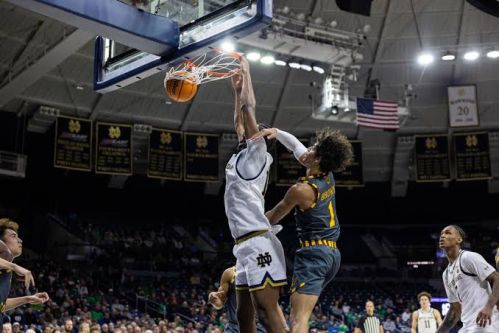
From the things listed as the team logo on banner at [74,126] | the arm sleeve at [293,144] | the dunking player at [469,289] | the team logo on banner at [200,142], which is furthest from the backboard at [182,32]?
the team logo on banner at [200,142]

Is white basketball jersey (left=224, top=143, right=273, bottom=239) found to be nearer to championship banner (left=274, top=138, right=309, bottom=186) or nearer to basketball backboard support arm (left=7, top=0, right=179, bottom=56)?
basketball backboard support arm (left=7, top=0, right=179, bottom=56)

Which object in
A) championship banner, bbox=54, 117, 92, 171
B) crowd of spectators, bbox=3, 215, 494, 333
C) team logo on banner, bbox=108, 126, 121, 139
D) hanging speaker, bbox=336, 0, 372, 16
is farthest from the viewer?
team logo on banner, bbox=108, 126, 121, 139

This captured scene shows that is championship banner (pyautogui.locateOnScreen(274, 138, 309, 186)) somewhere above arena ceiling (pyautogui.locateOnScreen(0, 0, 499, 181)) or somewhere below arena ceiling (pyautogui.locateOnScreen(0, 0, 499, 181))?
below

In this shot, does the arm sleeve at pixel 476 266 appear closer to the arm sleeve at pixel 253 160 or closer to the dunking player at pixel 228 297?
A: the dunking player at pixel 228 297

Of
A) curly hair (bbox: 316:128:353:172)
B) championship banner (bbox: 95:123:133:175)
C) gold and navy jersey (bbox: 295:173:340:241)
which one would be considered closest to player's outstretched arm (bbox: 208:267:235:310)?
gold and navy jersey (bbox: 295:173:340:241)

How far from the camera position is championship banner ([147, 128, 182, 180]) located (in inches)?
918

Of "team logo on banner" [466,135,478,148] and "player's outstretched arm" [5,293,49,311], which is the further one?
"team logo on banner" [466,135,478,148]

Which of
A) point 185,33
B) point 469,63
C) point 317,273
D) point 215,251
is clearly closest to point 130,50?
point 185,33

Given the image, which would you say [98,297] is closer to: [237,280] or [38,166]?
[38,166]

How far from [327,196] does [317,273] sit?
2.19 feet

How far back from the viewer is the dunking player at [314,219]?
5238 millimetres

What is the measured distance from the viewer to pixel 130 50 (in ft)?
25.3

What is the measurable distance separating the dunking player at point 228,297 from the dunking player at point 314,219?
4.28 ft

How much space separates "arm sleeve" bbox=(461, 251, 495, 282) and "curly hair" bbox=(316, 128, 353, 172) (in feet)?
7.03
